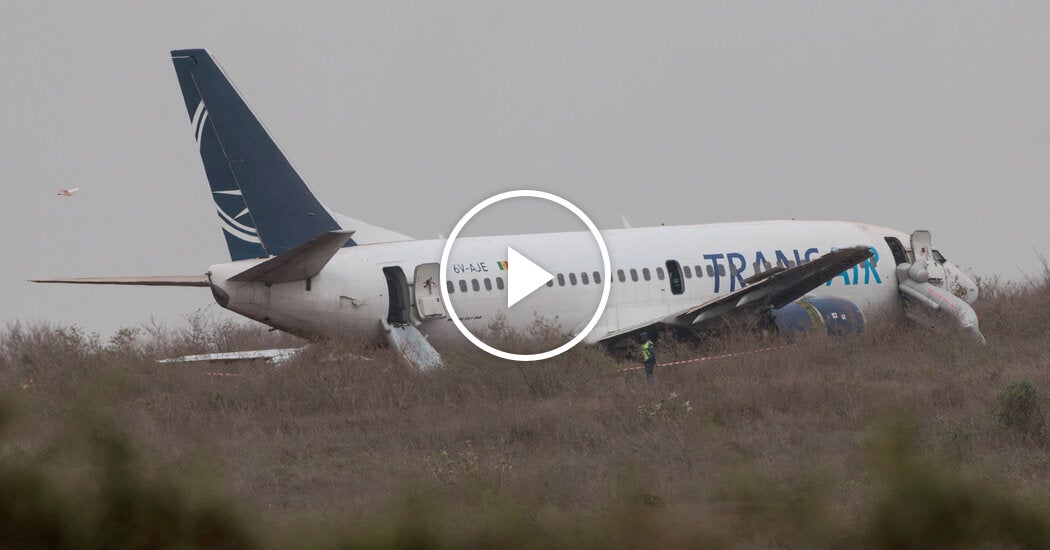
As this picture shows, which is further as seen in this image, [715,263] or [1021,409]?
[715,263]

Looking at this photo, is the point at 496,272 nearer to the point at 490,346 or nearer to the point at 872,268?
the point at 490,346

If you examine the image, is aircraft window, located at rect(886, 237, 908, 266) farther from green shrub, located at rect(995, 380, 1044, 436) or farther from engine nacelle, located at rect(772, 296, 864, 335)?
green shrub, located at rect(995, 380, 1044, 436)

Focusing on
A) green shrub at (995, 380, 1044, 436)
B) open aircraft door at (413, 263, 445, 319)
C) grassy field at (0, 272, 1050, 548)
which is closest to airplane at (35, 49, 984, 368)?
open aircraft door at (413, 263, 445, 319)

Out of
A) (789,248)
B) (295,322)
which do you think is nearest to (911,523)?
(295,322)

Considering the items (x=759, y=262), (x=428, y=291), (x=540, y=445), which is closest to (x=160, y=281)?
(x=428, y=291)

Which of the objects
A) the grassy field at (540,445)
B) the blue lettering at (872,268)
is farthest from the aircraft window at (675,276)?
the blue lettering at (872,268)

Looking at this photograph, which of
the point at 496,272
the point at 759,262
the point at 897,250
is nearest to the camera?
the point at 496,272

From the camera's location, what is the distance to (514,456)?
17328 millimetres

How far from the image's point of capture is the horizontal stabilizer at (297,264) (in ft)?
76.0

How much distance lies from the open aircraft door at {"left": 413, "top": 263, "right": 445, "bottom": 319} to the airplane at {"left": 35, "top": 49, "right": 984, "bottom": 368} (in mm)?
24

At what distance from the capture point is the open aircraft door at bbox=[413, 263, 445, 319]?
2588 cm

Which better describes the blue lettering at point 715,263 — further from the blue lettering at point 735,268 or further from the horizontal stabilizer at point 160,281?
the horizontal stabilizer at point 160,281

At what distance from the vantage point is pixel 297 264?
2403cm

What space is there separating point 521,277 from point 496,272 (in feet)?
2.12
